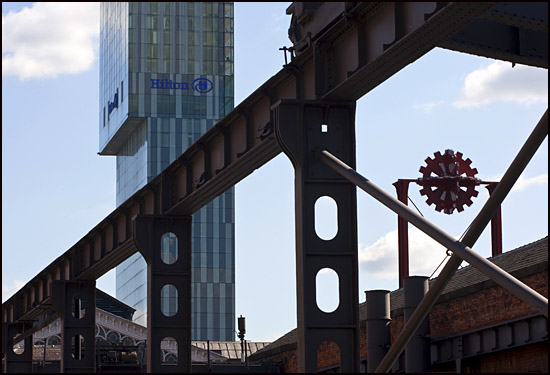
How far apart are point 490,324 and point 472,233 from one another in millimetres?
11475

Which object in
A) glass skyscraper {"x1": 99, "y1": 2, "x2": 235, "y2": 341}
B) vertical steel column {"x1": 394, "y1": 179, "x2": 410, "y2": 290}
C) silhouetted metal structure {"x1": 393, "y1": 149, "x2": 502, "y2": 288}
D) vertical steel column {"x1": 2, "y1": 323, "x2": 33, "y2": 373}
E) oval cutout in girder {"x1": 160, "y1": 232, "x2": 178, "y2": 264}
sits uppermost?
glass skyscraper {"x1": 99, "y1": 2, "x2": 235, "y2": 341}

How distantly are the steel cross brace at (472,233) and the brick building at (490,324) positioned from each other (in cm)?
792

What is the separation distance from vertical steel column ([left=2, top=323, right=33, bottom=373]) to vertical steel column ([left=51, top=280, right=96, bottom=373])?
11.4 m

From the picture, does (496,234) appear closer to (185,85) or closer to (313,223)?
(313,223)

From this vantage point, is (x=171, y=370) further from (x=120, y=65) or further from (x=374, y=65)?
(x=120, y=65)

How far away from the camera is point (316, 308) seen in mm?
20016

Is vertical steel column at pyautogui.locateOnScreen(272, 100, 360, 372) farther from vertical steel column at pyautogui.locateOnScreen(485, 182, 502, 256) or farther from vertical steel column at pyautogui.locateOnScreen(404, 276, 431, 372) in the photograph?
vertical steel column at pyautogui.locateOnScreen(485, 182, 502, 256)

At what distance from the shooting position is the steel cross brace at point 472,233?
16000mm

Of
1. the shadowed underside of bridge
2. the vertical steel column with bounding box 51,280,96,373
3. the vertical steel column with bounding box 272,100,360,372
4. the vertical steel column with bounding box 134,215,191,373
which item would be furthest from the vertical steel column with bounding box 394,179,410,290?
the vertical steel column with bounding box 272,100,360,372

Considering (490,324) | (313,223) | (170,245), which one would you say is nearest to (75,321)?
(490,324)

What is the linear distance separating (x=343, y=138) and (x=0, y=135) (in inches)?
405

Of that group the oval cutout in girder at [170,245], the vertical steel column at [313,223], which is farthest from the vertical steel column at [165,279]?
the oval cutout in girder at [170,245]

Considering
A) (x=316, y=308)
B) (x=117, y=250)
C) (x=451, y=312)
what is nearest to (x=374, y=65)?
(x=316, y=308)

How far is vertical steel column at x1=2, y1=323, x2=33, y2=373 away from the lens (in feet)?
168
